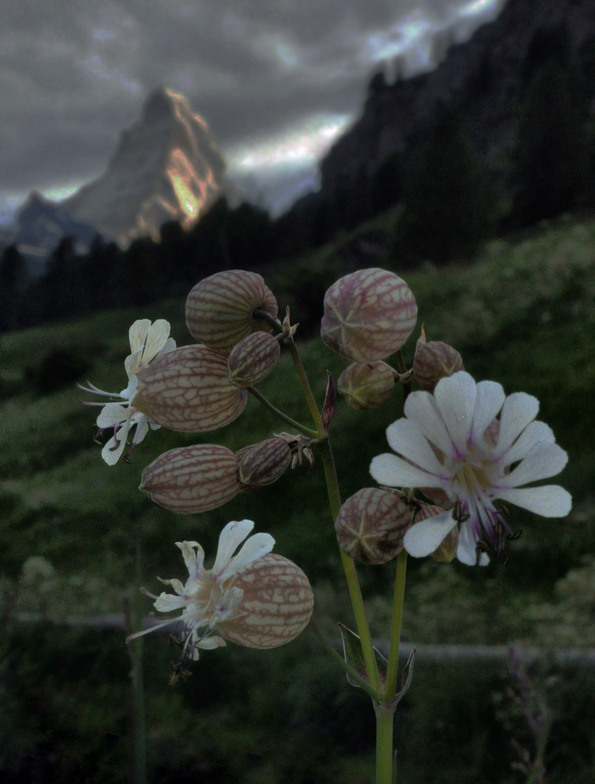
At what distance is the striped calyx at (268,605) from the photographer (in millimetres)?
433

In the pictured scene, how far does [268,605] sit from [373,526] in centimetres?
12

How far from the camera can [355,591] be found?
0.43 m

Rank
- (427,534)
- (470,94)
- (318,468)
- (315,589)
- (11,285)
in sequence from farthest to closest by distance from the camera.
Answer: (470,94), (11,285), (318,468), (315,589), (427,534)

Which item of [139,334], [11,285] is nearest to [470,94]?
[11,285]

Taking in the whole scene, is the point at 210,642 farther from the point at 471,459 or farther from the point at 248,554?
the point at 471,459

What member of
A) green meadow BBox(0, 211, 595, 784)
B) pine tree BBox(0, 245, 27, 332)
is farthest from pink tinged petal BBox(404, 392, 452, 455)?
pine tree BBox(0, 245, 27, 332)

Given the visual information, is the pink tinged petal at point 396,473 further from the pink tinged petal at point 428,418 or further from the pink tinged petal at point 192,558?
the pink tinged petal at point 192,558

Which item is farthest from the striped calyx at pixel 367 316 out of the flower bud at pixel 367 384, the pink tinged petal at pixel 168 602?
the pink tinged petal at pixel 168 602

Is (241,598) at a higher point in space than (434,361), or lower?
lower

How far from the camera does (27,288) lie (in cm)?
539

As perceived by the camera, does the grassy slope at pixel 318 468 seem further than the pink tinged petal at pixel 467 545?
Yes

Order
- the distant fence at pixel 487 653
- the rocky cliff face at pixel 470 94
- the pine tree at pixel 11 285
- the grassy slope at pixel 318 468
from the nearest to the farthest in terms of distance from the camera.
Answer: the distant fence at pixel 487 653
the grassy slope at pixel 318 468
the pine tree at pixel 11 285
the rocky cliff face at pixel 470 94

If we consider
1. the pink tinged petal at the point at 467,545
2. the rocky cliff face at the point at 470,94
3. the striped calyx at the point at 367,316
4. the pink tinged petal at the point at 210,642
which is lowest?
the pink tinged petal at the point at 210,642

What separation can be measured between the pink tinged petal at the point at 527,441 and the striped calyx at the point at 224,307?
214 millimetres
